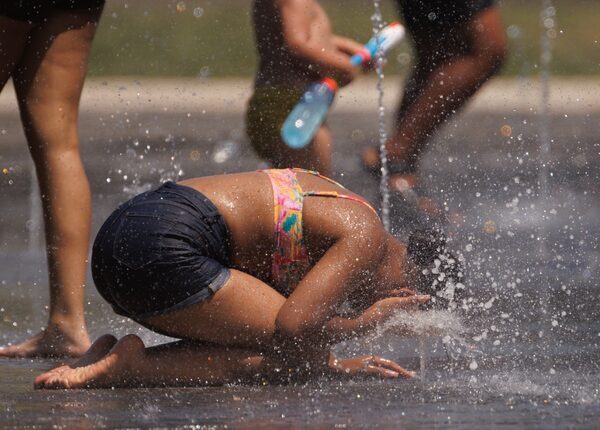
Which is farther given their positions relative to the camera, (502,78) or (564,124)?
A: (502,78)

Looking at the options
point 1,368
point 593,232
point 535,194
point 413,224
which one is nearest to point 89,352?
point 1,368

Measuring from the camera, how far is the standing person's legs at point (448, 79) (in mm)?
5445

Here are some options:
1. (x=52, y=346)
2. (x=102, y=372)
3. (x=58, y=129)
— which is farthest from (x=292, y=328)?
(x=58, y=129)

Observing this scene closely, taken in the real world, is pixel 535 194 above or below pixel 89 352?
below

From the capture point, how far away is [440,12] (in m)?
5.47

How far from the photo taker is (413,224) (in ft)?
16.5

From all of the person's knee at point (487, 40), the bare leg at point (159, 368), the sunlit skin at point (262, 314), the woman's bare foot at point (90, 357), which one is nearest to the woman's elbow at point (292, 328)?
the sunlit skin at point (262, 314)

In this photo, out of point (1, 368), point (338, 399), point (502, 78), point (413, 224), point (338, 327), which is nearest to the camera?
point (338, 399)

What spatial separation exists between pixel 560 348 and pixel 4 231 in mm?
3601

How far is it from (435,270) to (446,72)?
1.83m

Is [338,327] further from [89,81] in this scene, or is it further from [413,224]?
[89,81]

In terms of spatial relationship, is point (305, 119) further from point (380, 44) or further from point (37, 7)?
point (37, 7)

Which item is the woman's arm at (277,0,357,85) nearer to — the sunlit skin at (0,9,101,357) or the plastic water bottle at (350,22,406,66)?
the plastic water bottle at (350,22,406,66)

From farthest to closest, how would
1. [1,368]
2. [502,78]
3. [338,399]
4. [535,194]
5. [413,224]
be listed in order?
[502,78] < [535,194] < [413,224] < [1,368] < [338,399]
